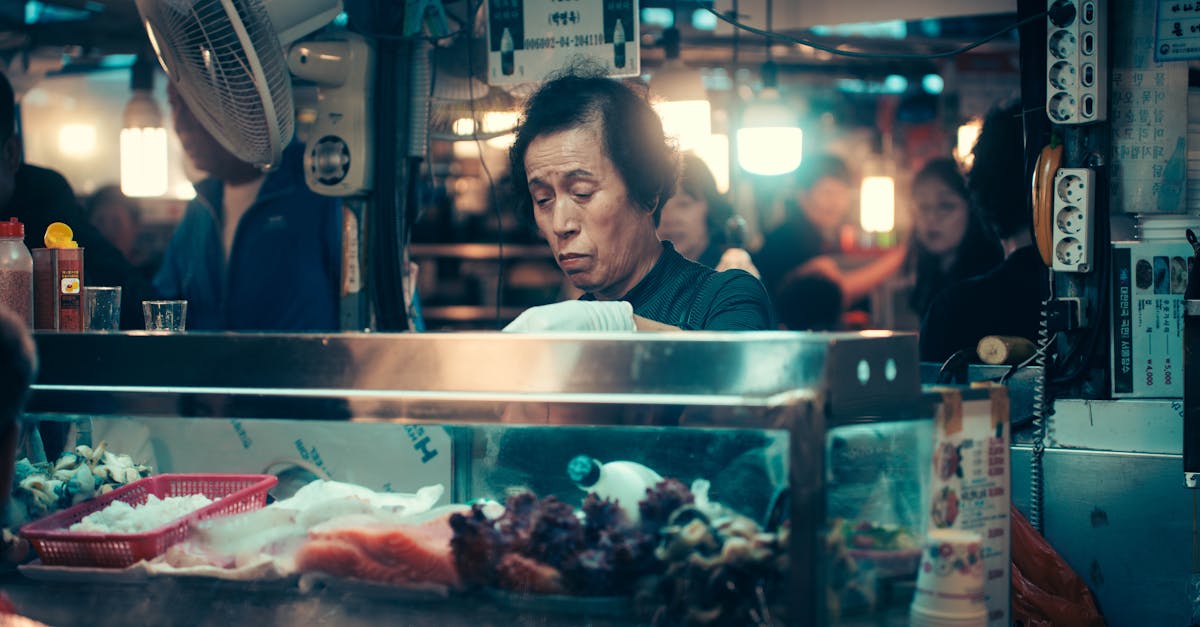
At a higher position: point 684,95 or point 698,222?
point 684,95

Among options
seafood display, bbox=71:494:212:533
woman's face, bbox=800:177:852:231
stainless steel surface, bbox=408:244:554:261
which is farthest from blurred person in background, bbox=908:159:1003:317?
stainless steel surface, bbox=408:244:554:261

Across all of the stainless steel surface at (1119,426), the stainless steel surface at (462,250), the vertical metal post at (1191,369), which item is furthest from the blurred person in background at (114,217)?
the vertical metal post at (1191,369)

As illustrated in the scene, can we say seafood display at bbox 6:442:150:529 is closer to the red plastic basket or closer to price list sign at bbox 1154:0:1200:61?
the red plastic basket

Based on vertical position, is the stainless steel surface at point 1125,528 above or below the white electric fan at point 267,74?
below

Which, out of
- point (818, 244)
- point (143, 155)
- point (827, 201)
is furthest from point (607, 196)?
point (827, 201)

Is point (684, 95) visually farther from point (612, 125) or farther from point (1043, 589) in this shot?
point (1043, 589)

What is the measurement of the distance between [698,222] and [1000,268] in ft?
5.37

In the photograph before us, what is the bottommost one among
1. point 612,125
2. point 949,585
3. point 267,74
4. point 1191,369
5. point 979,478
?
point 949,585

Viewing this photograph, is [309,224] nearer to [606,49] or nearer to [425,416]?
[606,49]

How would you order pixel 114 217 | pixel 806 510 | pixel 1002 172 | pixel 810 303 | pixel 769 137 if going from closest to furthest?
pixel 806 510 < pixel 1002 172 < pixel 769 137 < pixel 810 303 < pixel 114 217

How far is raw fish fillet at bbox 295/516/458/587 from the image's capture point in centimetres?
181

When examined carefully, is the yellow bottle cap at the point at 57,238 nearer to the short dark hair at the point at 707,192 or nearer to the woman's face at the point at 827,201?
the short dark hair at the point at 707,192

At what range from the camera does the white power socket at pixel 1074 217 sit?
3033 mm

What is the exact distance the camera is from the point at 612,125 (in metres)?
2.72
